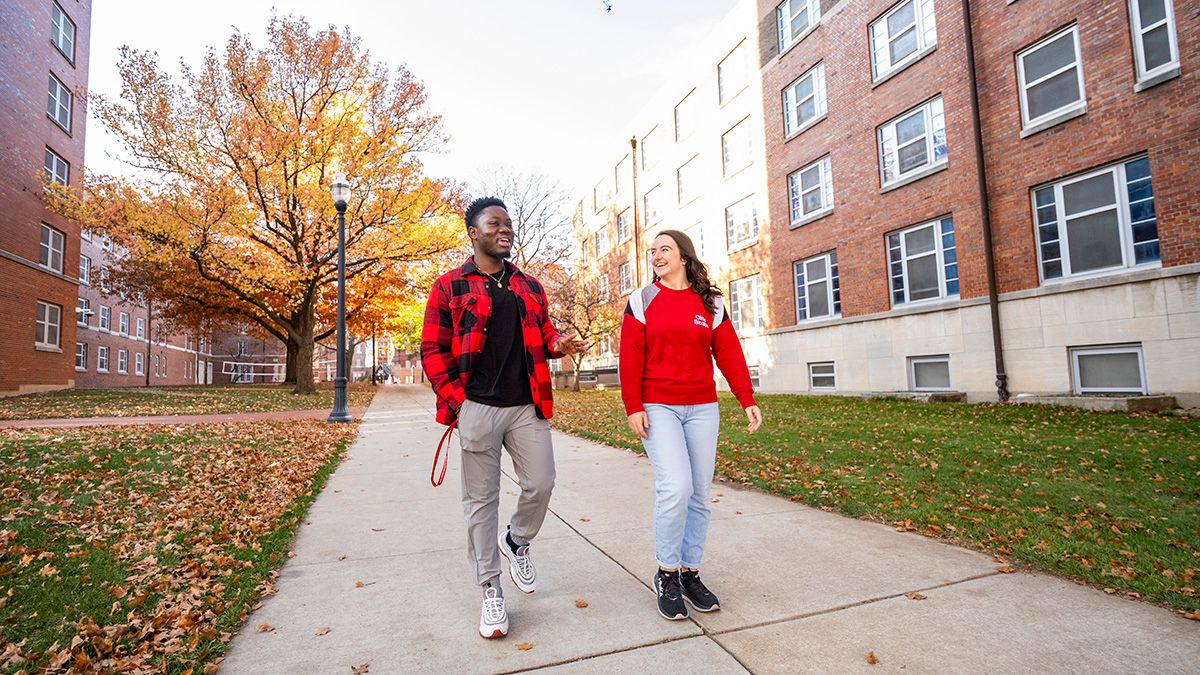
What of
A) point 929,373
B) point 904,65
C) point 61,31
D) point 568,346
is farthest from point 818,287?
point 61,31

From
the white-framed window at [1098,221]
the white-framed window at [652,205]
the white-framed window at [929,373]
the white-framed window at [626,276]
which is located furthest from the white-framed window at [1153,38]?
the white-framed window at [626,276]

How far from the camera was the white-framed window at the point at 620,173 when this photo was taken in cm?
3173

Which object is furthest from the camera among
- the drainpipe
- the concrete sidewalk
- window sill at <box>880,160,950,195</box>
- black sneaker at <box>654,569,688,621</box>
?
window sill at <box>880,160,950,195</box>

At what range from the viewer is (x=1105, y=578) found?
3.43 metres

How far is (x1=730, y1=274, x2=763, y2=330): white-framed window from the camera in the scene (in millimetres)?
20655

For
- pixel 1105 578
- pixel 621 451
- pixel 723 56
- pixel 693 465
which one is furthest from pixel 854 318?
pixel 693 465

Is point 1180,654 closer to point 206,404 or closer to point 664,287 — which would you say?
point 664,287

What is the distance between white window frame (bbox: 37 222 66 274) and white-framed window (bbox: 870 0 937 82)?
27.7 meters

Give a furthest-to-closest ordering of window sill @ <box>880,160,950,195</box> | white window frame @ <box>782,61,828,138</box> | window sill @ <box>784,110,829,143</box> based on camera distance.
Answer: white window frame @ <box>782,61,828,138</box> < window sill @ <box>784,110,829,143</box> < window sill @ <box>880,160,950,195</box>

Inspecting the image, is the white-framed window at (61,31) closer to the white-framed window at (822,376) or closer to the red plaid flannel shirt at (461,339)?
the red plaid flannel shirt at (461,339)

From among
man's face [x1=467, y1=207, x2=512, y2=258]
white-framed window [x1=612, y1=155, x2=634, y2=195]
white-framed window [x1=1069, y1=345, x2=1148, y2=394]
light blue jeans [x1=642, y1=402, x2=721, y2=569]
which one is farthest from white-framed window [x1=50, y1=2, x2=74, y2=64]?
white-framed window [x1=1069, y1=345, x2=1148, y2=394]

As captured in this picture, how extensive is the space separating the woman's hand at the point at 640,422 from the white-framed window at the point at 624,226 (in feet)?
93.8

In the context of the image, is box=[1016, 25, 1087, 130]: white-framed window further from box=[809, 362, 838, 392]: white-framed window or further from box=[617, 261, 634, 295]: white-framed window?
box=[617, 261, 634, 295]: white-framed window

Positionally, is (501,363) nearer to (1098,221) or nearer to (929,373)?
(1098,221)
